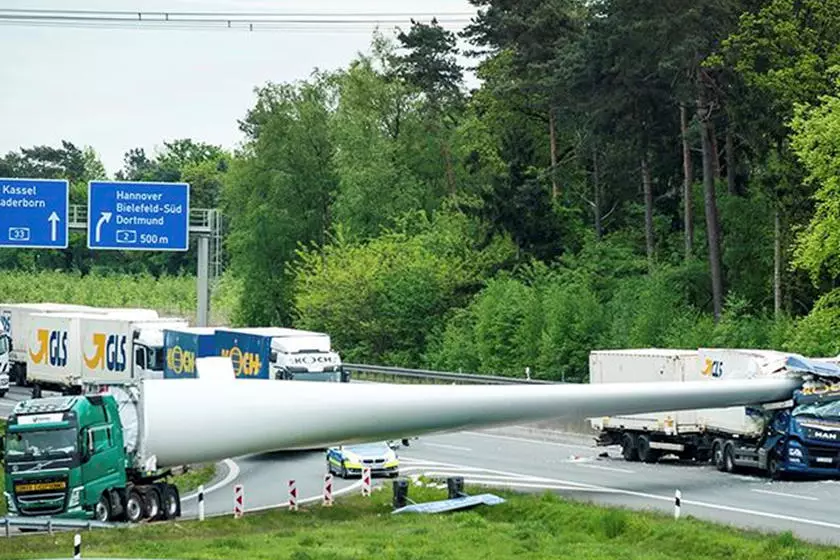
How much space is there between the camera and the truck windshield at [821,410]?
36.1 meters

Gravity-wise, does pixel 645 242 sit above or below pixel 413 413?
above

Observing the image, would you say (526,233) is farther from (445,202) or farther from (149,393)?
(149,393)

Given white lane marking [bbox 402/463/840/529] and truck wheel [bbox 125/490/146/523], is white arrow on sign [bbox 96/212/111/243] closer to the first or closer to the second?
white lane marking [bbox 402/463/840/529]

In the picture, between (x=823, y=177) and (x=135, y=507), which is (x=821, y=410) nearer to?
(x=135, y=507)

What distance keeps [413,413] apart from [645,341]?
60818 millimetres

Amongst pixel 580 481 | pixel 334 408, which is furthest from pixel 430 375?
pixel 334 408

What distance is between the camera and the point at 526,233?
81938 millimetres

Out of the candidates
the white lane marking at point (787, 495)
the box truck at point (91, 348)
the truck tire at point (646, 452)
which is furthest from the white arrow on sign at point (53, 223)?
the white lane marking at point (787, 495)

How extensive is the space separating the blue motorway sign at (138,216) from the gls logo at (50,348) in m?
8.04

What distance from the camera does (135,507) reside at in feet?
102

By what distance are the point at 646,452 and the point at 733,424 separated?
4.14 meters

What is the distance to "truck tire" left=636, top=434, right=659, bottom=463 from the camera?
4231cm

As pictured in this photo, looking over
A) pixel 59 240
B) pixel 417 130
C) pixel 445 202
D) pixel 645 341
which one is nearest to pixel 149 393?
pixel 59 240

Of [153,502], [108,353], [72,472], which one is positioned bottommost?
[153,502]
